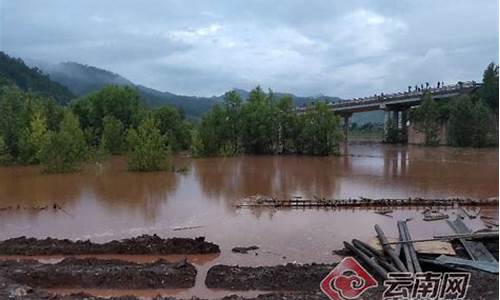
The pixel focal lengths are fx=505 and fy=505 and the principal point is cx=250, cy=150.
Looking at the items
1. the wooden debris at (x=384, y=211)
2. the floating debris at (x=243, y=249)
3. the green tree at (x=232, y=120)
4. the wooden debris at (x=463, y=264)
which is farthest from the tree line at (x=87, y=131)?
the wooden debris at (x=463, y=264)

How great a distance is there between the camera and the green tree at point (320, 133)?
42.0 metres

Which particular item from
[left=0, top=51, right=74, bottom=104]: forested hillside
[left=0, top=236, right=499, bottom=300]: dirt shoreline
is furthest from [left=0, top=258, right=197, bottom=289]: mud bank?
[left=0, top=51, right=74, bottom=104]: forested hillside

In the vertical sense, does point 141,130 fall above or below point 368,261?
above

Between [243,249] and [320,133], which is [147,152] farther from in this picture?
[243,249]

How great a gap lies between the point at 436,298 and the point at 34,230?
11674 mm

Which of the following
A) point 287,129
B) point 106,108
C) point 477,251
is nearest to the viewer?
point 477,251

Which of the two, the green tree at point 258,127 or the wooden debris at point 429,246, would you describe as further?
the green tree at point 258,127

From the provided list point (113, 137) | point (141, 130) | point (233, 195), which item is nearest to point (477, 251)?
point (233, 195)

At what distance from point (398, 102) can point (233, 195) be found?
46644 mm

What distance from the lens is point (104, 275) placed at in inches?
364

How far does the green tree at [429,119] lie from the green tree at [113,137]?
30.8m

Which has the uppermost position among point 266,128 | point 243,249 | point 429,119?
point 429,119

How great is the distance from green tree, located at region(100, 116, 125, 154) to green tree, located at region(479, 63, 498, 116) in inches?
1399

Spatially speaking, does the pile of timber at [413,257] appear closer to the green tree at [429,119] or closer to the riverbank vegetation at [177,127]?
the riverbank vegetation at [177,127]
